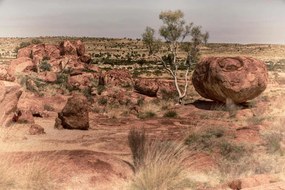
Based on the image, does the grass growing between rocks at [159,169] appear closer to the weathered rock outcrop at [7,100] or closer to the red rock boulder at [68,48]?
the weathered rock outcrop at [7,100]

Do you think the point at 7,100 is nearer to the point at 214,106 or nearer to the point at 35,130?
the point at 35,130

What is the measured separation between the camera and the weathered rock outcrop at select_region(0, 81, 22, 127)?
1034cm

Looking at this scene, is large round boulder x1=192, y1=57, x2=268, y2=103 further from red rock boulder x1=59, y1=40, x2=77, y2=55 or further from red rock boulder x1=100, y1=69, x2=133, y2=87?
red rock boulder x1=59, y1=40, x2=77, y2=55

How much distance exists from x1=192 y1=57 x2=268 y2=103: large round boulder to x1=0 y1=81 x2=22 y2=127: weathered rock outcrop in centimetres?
1087

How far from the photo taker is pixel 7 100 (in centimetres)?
1057

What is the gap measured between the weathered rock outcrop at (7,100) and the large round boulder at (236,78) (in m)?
10.9

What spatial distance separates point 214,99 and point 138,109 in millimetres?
3487

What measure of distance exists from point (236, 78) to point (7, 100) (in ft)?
37.6

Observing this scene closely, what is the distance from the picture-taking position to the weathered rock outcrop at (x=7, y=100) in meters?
10.3

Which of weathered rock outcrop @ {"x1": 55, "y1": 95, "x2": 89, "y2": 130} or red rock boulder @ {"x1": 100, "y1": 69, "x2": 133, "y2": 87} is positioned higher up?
weathered rock outcrop @ {"x1": 55, "y1": 95, "x2": 89, "y2": 130}

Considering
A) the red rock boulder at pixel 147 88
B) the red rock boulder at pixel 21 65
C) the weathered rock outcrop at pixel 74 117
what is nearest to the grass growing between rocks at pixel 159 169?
the weathered rock outcrop at pixel 74 117

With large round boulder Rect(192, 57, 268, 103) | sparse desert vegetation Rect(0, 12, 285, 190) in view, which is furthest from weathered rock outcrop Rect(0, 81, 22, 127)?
large round boulder Rect(192, 57, 268, 103)

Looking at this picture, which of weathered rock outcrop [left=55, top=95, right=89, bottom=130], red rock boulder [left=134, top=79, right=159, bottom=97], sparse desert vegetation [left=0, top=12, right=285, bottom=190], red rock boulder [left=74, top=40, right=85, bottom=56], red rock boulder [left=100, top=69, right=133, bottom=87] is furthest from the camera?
red rock boulder [left=74, top=40, right=85, bottom=56]

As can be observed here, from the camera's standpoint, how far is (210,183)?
834 centimetres
